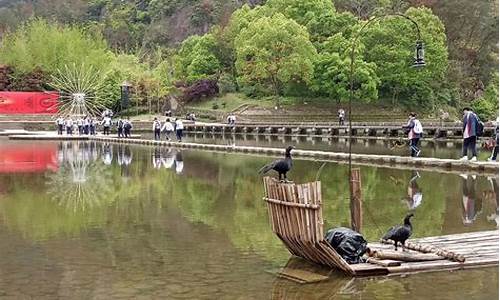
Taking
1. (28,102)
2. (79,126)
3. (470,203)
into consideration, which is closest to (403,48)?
(79,126)

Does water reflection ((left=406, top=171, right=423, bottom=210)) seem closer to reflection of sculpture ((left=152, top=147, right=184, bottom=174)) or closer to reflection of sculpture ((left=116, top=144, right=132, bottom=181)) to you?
reflection of sculpture ((left=152, top=147, right=184, bottom=174))

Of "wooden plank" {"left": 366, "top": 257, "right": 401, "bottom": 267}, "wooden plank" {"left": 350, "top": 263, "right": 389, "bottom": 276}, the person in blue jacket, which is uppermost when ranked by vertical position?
the person in blue jacket

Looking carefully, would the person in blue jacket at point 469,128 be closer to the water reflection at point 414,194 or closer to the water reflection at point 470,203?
the water reflection at point 414,194

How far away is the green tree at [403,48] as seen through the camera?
173 ft

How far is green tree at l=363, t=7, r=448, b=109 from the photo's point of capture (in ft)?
173

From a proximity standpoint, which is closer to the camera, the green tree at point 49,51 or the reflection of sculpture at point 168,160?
the reflection of sculpture at point 168,160

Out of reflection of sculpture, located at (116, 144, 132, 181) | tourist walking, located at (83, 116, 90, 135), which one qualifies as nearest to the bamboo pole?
reflection of sculpture, located at (116, 144, 132, 181)

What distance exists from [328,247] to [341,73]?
151 feet

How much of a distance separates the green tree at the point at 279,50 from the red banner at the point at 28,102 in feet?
57.3

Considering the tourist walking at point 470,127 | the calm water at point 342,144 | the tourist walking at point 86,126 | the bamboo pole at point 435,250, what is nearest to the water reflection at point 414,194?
the tourist walking at point 470,127

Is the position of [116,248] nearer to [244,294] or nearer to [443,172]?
[244,294]

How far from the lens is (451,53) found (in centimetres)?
6216

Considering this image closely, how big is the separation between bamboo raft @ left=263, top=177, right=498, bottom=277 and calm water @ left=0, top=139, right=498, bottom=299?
21 centimetres

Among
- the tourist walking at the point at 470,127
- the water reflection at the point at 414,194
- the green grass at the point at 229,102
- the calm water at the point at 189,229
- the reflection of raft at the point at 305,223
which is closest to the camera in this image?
the calm water at the point at 189,229
